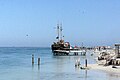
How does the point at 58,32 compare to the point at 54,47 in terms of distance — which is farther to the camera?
the point at 58,32

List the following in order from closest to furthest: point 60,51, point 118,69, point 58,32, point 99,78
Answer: point 99,78
point 118,69
point 60,51
point 58,32

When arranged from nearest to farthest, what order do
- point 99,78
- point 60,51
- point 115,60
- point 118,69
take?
1. point 99,78
2. point 118,69
3. point 115,60
4. point 60,51

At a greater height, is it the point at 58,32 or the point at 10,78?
the point at 58,32

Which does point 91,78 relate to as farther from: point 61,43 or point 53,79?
point 61,43

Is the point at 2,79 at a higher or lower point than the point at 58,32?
lower

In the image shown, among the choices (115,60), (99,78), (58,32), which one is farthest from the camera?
(58,32)

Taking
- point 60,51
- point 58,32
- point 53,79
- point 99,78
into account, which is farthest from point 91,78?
point 58,32

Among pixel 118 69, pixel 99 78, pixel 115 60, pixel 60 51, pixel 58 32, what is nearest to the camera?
pixel 99 78

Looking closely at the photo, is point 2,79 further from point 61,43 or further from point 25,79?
point 61,43

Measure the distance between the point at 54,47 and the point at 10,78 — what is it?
72809 millimetres

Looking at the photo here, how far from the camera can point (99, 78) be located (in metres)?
40.4

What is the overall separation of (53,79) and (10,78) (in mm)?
5931

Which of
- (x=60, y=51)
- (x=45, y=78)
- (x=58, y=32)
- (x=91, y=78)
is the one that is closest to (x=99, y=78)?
(x=91, y=78)

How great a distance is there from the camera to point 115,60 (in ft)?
173
